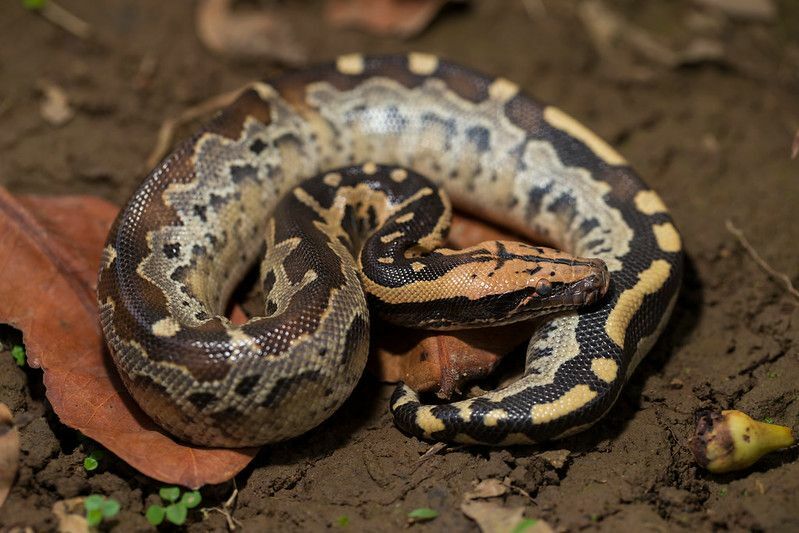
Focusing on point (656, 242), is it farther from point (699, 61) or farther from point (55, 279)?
point (55, 279)

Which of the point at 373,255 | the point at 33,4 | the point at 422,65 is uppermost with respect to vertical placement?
the point at 33,4

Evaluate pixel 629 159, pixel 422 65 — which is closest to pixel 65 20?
pixel 422 65

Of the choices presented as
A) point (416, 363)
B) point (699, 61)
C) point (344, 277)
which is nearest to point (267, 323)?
point (344, 277)

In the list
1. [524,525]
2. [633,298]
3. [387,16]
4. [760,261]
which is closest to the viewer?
[524,525]

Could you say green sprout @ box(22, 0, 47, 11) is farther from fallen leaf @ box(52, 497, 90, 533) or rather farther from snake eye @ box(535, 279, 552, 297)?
snake eye @ box(535, 279, 552, 297)

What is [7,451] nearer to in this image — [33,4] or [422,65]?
[422,65]

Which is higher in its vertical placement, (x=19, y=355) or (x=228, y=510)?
(x=19, y=355)

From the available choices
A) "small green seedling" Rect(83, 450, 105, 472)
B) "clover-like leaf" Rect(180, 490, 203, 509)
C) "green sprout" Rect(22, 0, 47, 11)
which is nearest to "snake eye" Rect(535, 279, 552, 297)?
"clover-like leaf" Rect(180, 490, 203, 509)
